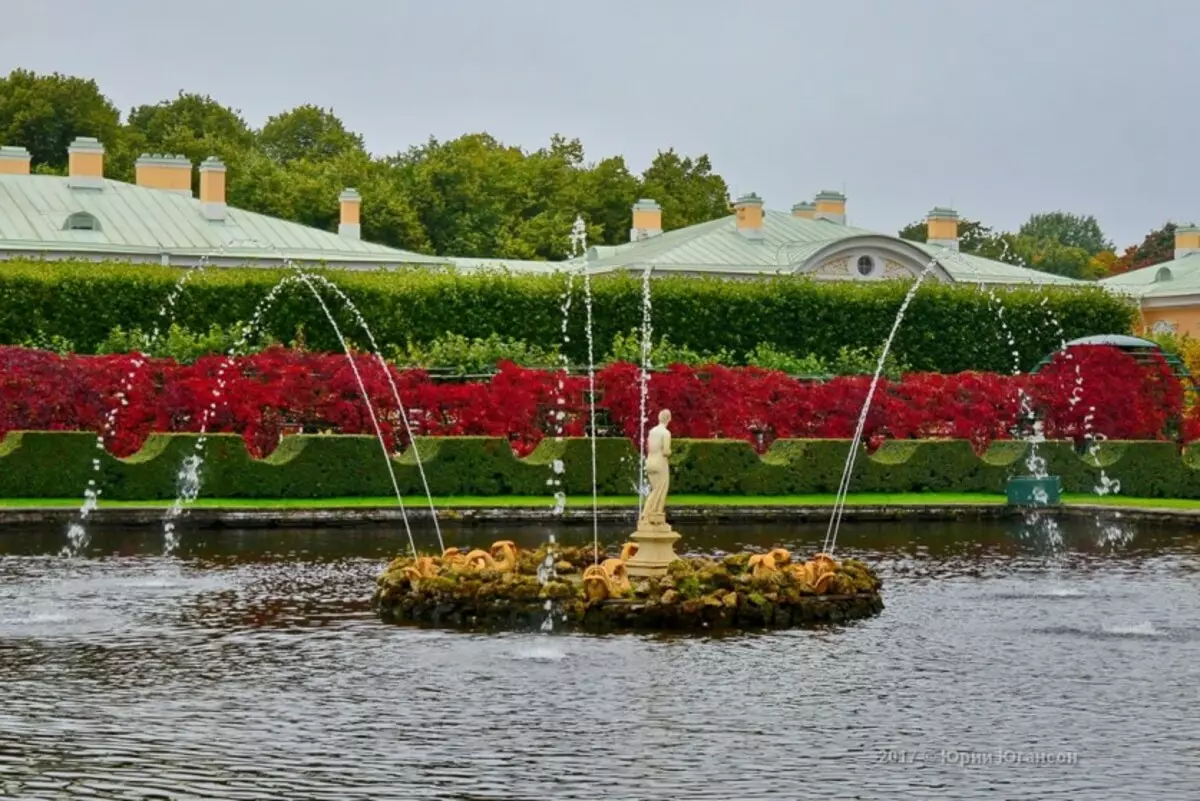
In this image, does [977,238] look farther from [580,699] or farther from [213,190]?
[580,699]

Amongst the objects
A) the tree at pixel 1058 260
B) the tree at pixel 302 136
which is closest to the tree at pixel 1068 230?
the tree at pixel 1058 260

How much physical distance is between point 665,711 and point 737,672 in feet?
6.42

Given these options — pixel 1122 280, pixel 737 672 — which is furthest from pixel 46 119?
pixel 737 672

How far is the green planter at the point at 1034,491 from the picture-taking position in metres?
34.2

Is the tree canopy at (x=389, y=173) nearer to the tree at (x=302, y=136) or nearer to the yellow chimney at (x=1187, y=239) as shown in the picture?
the tree at (x=302, y=136)

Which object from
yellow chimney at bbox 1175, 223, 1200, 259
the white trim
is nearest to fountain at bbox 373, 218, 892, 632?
the white trim

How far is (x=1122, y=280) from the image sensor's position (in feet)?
233

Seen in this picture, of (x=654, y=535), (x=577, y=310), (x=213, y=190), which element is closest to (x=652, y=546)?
(x=654, y=535)

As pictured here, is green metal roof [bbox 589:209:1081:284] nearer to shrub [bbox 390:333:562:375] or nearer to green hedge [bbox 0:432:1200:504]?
shrub [bbox 390:333:562:375]

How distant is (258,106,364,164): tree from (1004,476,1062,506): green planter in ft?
174

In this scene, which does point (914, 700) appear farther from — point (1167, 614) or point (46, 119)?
point (46, 119)

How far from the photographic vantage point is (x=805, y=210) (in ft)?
233

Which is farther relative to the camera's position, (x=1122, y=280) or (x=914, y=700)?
(x=1122, y=280)

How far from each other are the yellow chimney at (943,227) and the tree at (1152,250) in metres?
27.7
